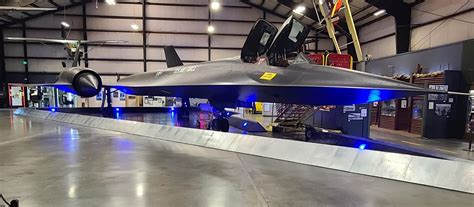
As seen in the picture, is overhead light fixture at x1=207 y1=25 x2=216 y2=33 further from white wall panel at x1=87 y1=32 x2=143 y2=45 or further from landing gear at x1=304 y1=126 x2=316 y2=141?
landing gear at x1=304 y1=126 x2=316 y2=141

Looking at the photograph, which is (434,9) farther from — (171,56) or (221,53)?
(221,53)

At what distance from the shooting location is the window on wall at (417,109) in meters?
10.9

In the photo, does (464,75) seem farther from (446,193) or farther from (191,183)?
(191,183)

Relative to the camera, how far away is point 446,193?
2.40 m

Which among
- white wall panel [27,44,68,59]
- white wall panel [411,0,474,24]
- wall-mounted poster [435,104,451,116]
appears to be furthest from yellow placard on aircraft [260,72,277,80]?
white wall panel [27,44,68,59]

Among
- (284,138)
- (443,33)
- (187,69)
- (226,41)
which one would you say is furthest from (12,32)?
(443,33)

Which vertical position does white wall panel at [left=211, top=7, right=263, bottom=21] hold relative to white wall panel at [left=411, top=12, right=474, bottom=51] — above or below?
above

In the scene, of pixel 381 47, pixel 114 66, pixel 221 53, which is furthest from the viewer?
pixel 221 53

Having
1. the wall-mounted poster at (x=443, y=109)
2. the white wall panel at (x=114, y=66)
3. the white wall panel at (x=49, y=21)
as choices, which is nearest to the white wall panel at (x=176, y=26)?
the white wall panel at (x=114, y=66)

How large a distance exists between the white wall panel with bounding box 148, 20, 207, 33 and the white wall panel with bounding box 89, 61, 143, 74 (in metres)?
3.39

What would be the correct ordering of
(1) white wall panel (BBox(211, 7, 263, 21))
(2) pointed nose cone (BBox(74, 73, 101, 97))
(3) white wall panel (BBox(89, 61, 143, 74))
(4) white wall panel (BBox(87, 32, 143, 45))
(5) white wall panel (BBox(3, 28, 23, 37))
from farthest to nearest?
(1) white wall panel (BBox(211, 7, 263, 21)), (3) white wall panel (BBox(89, 61, 143, 74)), (4) white wall panel (BBox(87, 32, 143, 45)), (5) white wall panel (BBox(3, 28, 23, 37)), (2) pointed nose cone (BBox(74, 73, 101, 97))

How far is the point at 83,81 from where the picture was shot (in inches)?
332

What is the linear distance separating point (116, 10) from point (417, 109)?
71.5 feet

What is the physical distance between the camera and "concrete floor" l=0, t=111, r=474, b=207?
2.19m
